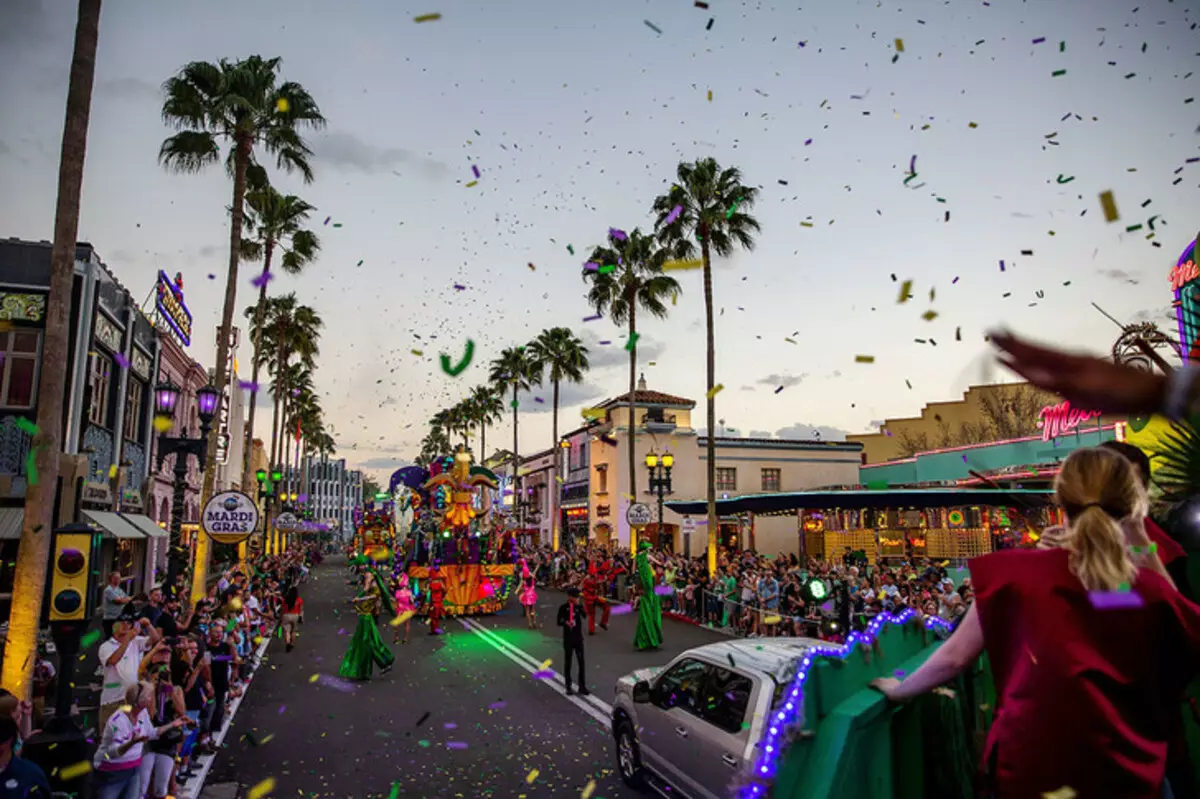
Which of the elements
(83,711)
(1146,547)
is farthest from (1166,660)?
(83,711)

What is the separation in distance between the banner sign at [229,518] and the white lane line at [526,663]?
5.68 meters

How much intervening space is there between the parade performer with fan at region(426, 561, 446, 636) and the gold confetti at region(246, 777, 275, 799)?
40.9ft

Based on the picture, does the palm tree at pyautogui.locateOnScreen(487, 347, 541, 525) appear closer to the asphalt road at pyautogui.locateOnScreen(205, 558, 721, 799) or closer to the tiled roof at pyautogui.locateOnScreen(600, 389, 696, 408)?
the tiled roof at pyautogui.locateOnScreen(600, 389, 696, 408)

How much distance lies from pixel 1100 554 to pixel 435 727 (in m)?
10.2

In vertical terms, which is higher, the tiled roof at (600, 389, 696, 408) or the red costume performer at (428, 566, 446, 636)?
the tiled roof at (600, 389, 696, 408)

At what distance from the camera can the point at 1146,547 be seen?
1809 millimetres

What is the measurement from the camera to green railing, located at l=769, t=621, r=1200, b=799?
2.03m

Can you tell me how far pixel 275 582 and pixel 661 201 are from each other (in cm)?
1865

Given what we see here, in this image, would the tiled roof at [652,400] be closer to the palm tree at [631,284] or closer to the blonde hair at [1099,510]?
the palm tree at [631,284]

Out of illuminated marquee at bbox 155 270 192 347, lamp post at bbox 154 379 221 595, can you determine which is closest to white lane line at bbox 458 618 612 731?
lamp post at bbox 154 379 221 595

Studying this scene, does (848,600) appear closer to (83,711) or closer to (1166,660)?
(83,711)

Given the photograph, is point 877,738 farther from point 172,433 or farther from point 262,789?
point 172,433

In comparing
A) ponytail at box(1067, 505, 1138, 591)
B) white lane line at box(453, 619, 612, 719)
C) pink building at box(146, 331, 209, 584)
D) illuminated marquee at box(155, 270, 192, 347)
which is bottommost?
white lane line at box(453, 619, 612, 719)

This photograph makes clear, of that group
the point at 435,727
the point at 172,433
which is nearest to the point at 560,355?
the point at 172,433
